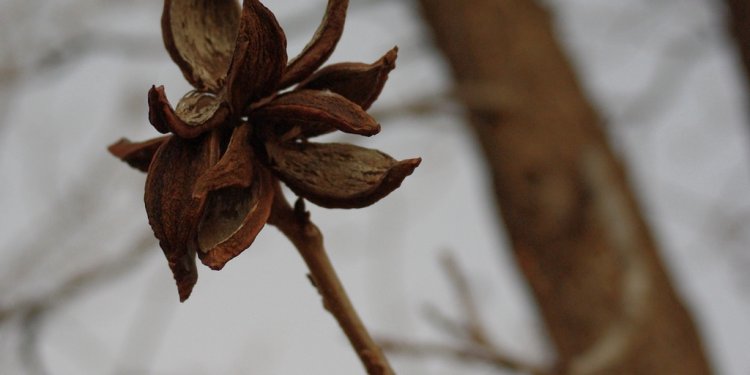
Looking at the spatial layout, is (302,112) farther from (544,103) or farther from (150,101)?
(544,103)

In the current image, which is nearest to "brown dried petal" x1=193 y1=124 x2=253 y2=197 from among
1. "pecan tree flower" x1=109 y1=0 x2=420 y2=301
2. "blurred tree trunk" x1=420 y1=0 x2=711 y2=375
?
"pecan tree flower" x1=109 y1=0 x2=420 y2=301

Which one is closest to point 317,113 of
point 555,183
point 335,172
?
point 335,172

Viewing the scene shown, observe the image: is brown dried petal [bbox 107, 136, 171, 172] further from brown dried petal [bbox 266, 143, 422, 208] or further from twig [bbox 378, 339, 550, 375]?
twig [bbox 378, 339, 550, 375]

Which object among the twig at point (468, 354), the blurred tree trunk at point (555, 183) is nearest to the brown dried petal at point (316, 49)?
the twig at point (468, 354)

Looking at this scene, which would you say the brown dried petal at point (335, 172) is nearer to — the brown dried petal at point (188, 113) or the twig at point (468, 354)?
the brown dried petal at point (188, 113)

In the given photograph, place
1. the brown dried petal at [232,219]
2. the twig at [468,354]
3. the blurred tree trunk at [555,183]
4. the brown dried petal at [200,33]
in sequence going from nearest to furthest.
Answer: the brown dried petal at [232,219]
the brown dried petal at [200,33]
the twig at [468,354]
the blurred tree trunk at [555,183]

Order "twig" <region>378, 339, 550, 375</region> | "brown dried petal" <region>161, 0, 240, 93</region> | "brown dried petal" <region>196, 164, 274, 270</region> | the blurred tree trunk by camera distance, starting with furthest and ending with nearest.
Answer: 1. the blurred tree trunk
2. "twig" <region>378, 339, 550, 375</region>
3. "brown dried petal" <region>161, 0, 240, 93</region>
4. "brown dried petal" <region>196, 164, 274, 270</region>

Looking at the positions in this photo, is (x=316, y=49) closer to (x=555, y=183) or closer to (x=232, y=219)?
(x=232, y=219)
